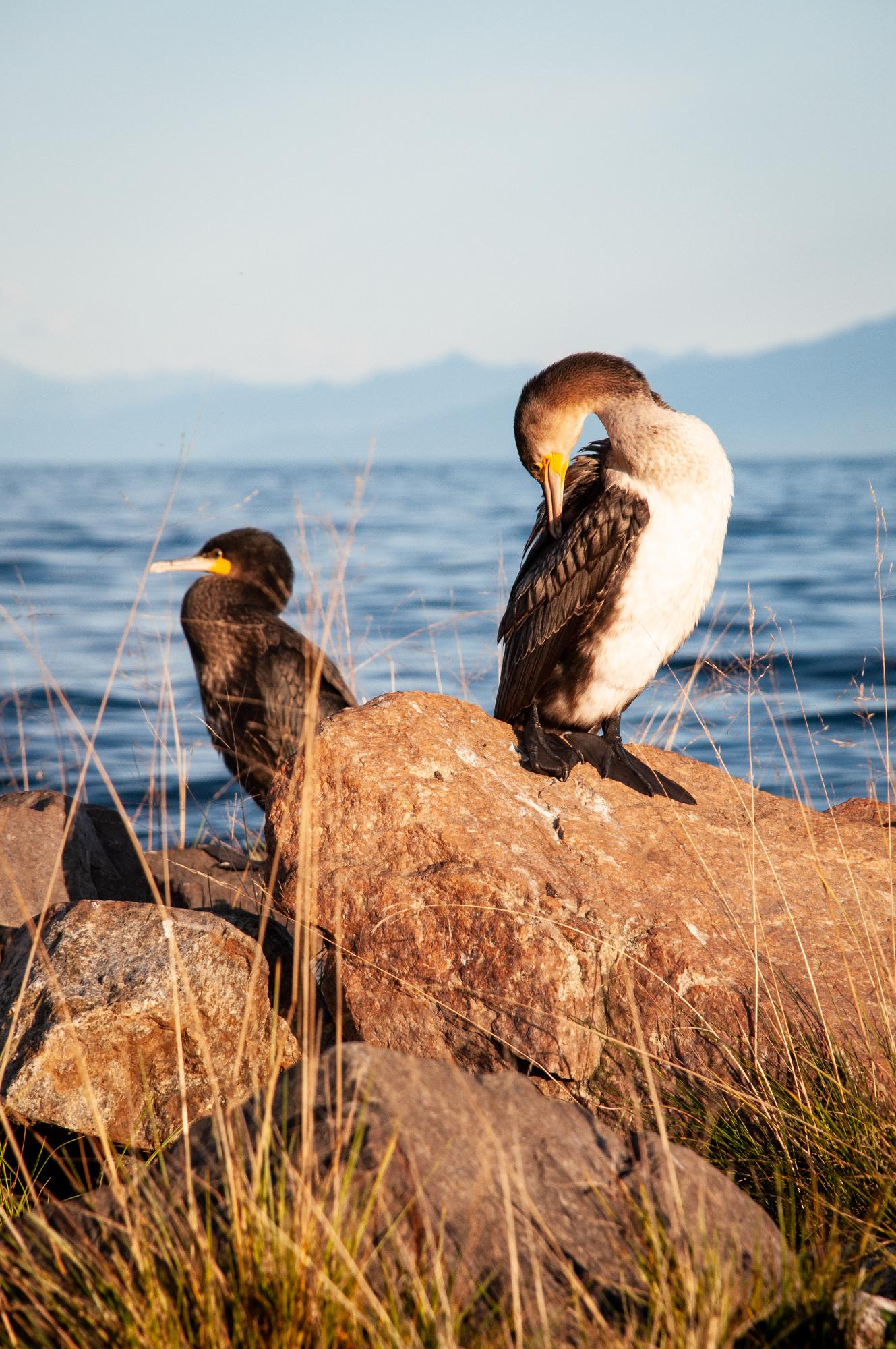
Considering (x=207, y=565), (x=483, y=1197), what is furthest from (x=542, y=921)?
(x=207, y=565)

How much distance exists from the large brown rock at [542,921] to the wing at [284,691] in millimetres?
2827

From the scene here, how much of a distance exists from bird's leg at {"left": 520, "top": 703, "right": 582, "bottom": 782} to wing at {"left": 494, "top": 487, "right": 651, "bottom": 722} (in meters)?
0.17

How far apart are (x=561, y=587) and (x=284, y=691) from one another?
2.75 meters

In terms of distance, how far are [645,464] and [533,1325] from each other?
9.83 ft

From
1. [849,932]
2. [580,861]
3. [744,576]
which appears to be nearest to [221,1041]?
[580,861]

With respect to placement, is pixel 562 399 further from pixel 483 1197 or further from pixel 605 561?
pixel 483 1197

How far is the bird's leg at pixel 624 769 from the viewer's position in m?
4.11

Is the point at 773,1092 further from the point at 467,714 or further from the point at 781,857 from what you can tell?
the point at 467,714

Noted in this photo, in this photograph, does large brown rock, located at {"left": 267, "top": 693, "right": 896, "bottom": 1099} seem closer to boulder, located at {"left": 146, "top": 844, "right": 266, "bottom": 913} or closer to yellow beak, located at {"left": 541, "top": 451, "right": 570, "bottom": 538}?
boulder, located at {"left": 146, "top": 844, "right": 266, "bottom": 913}

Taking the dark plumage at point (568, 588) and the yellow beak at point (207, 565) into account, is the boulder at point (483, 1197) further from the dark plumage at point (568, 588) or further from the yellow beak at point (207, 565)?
the yellow beak at point (207, 565)

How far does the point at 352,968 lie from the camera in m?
3.21

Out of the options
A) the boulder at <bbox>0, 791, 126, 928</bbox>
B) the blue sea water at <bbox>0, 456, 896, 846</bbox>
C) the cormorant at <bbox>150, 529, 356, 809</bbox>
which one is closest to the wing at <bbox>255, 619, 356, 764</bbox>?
the cormorant at <bbox>150, 529, 356, 809</bbox>

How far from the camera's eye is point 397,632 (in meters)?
13.9

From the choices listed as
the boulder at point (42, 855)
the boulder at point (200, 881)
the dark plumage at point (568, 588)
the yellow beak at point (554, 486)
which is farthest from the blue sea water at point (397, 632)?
the yellow beak at point (554, 486)
